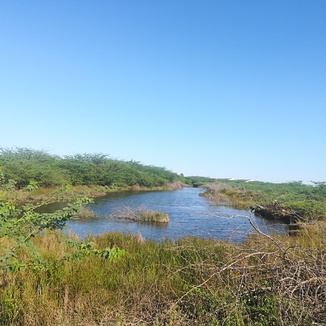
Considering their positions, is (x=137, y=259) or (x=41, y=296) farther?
(x=137, y=259)

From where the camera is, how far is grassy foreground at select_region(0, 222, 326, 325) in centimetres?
266

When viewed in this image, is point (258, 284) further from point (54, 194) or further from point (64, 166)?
point (64, 166)

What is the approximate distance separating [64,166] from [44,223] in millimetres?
35559

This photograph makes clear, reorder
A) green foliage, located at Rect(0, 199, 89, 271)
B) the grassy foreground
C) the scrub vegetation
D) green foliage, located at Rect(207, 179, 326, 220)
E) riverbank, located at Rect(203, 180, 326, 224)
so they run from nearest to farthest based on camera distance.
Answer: the grassy foreground < green foliage, located at Rect(0, 199, 89, 271) < riverbank, located at Rect(203, 180, 326, 224) < green foliage, located at Rect(207, 179, 326, 220) < the scrub vegetation

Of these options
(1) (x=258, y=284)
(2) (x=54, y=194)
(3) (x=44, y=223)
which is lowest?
(1) (x=258, y=284)

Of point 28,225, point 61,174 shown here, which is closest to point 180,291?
point 28,225

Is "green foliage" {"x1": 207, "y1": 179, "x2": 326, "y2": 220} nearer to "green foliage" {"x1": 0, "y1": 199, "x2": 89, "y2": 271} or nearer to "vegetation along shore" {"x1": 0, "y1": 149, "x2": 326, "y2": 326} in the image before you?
"vegetation along shore" {"x1": 0, "y1": 149, "x2": 326, "y2": 326}

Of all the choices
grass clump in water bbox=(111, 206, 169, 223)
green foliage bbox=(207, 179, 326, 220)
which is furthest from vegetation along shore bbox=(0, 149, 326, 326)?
grass clump in water bbox=(111, 206, 169, 223)

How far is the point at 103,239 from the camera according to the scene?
841 centimetres

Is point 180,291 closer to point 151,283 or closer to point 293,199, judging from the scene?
point 151,283

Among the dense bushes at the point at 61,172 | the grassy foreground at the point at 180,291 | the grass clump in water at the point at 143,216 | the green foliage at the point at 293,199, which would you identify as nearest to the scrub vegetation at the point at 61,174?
the dense bushes at the point at 61,172

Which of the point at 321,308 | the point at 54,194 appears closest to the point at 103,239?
the point at 54,194

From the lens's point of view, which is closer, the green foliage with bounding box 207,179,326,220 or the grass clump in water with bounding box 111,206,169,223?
the green foliage with bounding box 207,179,326,220

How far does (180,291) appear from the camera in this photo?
12.5 ft
